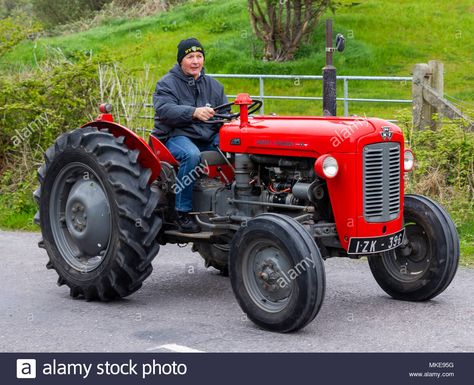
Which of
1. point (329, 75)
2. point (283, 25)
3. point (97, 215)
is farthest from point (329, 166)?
point (283, 25)

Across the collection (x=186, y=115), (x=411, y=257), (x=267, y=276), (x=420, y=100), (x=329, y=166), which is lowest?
(x=411, y=257)

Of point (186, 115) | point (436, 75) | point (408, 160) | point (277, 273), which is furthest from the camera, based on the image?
point (436, 75)

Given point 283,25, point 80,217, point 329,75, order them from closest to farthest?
point 80,217 < point 329,75 < point 283,25

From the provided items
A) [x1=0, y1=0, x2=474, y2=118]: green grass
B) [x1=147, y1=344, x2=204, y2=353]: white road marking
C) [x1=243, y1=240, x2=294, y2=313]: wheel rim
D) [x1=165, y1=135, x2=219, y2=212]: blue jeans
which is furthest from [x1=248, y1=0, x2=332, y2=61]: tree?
[x1=147, y1=344, x2=204, y2=353]: white road marking

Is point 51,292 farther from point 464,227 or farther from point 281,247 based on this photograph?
point 464,227

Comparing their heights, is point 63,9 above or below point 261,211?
above

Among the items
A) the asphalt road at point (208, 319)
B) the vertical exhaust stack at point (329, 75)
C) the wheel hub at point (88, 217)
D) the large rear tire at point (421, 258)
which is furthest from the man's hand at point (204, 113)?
the vertical exhaust stack at point (329, 75)

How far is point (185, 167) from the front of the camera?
8430mm

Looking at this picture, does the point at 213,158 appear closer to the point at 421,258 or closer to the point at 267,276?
the point at 267,276

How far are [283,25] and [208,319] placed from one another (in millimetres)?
18619

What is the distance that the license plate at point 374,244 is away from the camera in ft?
24.8

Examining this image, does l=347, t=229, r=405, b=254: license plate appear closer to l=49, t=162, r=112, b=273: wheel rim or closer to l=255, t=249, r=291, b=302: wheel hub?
l=255, t=249, r=291, b=302: wheel hub

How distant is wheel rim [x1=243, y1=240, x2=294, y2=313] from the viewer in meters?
7.35

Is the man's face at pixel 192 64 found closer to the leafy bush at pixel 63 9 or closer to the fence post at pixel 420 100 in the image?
the fence post at pixel 420 100
